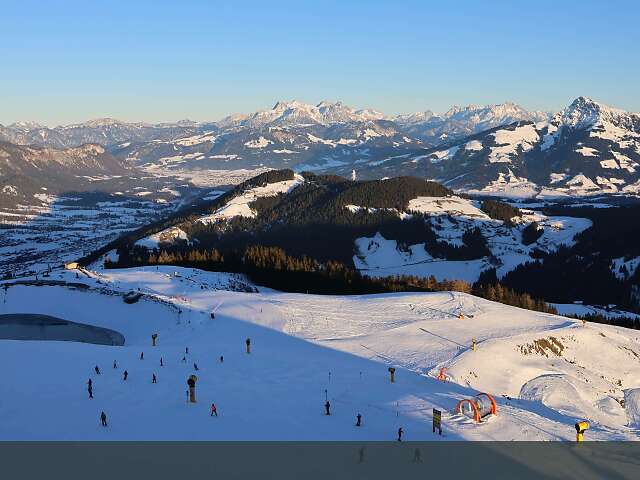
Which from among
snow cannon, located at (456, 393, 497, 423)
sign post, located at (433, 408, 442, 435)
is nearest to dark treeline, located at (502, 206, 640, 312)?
snow cannon, located at (456, 393, 497, 423)

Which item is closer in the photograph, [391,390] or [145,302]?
[391,390]

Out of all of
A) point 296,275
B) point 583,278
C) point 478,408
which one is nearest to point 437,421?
point 478,408

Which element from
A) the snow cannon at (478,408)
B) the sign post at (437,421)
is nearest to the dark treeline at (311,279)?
the snow cannon at (478,408)

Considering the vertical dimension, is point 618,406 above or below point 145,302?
below

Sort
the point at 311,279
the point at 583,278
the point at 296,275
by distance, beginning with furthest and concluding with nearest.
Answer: the point at 583,278
the point at 296,275
the point at 311,279

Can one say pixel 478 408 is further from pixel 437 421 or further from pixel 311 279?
pixel 311 279

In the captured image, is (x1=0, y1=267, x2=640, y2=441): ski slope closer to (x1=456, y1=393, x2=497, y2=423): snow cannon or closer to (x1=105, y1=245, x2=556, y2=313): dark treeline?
(x1=456, y1=393, x2=497, y2=423): snow cannon
